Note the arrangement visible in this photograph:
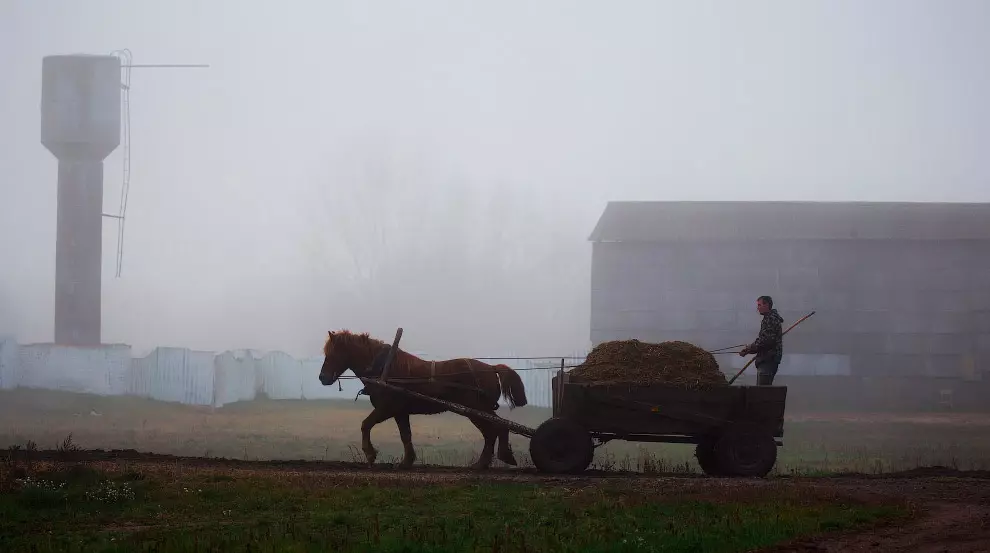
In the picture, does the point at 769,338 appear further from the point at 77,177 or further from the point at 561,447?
the point at 77,177

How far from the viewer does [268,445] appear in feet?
84.6

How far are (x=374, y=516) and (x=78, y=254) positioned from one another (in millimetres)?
42419

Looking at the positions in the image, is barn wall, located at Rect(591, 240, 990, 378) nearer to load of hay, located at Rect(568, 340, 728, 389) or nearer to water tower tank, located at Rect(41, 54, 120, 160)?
water tower tank, located at Rect(41, 54, 120, 160)

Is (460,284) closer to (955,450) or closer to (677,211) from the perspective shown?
(677,211)

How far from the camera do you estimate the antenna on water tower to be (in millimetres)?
46875

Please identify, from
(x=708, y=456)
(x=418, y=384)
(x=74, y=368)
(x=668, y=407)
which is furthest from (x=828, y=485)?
(x=74, y=368)

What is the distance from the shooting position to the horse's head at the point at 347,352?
48.6 feet

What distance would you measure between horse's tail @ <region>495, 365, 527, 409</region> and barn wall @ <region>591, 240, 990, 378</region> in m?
26.6

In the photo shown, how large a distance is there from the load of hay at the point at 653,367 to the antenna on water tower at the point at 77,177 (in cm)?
3981

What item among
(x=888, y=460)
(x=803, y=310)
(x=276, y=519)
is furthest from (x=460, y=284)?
(x=276, y=519)

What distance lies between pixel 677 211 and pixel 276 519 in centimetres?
3841

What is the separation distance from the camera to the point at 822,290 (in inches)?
1635

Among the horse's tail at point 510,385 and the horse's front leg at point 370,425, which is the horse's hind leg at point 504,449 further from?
the horse's front leg at point 370,425

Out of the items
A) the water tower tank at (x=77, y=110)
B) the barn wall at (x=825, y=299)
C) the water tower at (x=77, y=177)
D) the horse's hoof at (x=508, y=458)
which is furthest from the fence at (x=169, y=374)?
the horse's hoof at (x=508, y=458)
